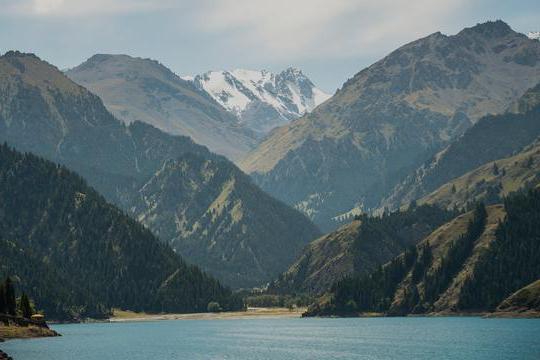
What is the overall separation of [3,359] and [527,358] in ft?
332

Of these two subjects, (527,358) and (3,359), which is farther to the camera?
(527,358)

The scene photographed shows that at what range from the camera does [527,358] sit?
19900 cm

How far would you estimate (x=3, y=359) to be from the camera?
179 metres
